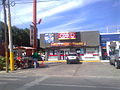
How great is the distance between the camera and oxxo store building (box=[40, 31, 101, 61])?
1275 inches

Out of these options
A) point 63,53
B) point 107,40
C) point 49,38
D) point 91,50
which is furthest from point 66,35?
point 107,40

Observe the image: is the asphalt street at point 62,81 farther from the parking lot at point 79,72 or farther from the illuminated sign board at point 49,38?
the illuminated sign board at point 49,38

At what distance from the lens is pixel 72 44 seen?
32719 mm

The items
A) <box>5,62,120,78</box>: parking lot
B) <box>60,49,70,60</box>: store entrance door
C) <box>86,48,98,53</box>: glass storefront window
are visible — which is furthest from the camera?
<box>60,49,70,60</box>: store entrance door

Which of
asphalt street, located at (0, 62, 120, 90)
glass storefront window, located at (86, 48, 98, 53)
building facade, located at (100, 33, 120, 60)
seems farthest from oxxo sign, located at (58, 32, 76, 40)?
asphalt street, located at (0, 62, 120, 90)

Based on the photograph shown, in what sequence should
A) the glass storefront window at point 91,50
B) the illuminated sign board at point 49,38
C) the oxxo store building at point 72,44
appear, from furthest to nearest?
the illuminated sign board at point 49,38 → the glass storefront window at point 91,50 → the oxxo store building at point 72,44

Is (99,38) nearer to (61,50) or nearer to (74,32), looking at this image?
(74,32)

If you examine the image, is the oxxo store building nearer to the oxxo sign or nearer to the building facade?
the oxxo sign

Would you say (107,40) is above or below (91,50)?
above

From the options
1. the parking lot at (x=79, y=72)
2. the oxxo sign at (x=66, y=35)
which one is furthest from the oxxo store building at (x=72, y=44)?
the parking lot at (x=79, y=72)

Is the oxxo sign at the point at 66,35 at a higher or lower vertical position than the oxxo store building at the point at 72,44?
higher

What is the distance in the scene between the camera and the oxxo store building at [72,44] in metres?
32.4

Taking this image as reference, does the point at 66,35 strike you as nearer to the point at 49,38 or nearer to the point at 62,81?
the point at 49,38

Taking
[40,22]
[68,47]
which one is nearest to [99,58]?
[68,47]
